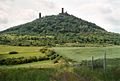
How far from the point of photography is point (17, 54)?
77438 millimetres

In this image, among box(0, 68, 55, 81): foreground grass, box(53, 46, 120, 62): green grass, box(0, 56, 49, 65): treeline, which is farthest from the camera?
box(0, 56, 49, 65): treeline

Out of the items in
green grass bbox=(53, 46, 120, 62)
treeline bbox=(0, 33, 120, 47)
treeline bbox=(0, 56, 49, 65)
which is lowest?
treeline bbox=(0, 56, 49, 65)

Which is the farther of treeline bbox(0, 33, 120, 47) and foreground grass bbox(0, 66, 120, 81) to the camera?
treeline bbox(0, 33, 120, 47)

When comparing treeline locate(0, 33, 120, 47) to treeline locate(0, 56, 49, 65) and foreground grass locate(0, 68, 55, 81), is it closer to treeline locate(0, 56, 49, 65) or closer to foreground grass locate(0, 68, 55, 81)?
treeline locate(0, 56, 49, 65)

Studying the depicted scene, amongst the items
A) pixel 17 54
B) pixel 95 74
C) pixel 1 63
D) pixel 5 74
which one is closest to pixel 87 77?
pixel 95 74

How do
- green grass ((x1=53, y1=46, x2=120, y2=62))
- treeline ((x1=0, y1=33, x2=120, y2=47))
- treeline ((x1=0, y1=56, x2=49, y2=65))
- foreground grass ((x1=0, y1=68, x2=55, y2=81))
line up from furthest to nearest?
treeline ((x1=0, y1=33, x2=120, y2=47))
treeline ((x1=0, y1=56, x2=49, y2=65))
green grass ((x1=53, y1=46, x2=120, y2=62))
foreground grass ((x1=0, y1=68, x2=55, y2=81))

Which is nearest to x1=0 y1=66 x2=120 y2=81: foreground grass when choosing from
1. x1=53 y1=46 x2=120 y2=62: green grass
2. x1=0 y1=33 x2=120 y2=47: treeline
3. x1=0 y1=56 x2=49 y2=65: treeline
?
x1=53 y1=46 x2=120 y2=62: green grass

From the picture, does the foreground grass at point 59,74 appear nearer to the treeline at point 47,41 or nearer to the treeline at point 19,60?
the treeline at point 19,60

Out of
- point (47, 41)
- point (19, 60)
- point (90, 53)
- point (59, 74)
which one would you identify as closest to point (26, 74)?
point (59, 74)

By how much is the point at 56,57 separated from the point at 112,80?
31920mm

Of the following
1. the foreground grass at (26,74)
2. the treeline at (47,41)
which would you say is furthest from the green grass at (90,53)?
the treeline at (47,41)

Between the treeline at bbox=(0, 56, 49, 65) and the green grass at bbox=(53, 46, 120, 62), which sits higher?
the green grass at bbox=(53, 46, 120, 62)

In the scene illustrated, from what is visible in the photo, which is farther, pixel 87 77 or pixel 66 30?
pixel 66 30

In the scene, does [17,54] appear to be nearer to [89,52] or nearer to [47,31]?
[89,52]
